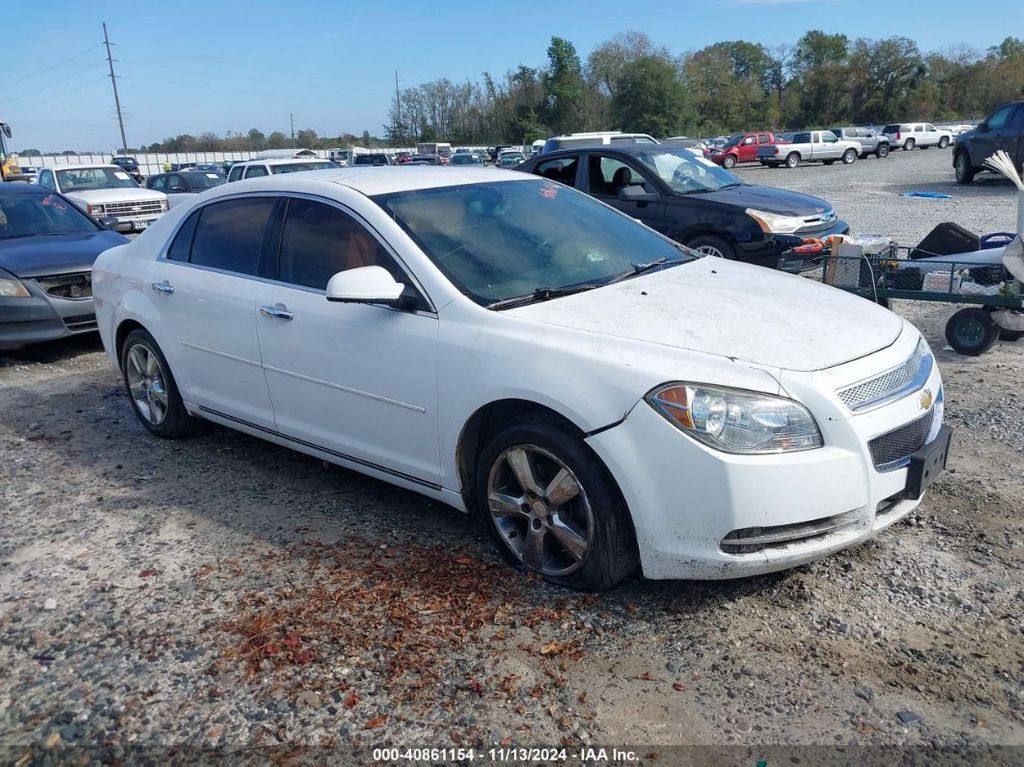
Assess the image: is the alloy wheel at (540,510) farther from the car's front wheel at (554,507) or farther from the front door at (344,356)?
the front door at (344,356)

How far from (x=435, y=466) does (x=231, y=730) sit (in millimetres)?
1409

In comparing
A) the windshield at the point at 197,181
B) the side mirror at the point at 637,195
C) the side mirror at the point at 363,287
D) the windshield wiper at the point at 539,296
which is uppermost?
the windshield at the point at 197,181

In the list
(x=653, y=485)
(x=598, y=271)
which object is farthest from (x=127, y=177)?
(x=653, y=485)

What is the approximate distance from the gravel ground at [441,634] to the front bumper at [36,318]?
3599mm

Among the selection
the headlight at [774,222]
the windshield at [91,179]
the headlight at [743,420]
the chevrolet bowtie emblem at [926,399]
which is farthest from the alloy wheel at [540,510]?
the windshield at [91,179]

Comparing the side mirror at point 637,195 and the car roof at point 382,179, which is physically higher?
the car roof at point 382,179

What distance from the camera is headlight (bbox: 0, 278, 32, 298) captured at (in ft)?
25.6

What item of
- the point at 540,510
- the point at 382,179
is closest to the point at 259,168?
the point at 382,179

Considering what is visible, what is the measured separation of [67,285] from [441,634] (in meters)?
6.59

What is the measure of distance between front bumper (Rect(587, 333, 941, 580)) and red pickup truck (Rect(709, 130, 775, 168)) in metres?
43.6

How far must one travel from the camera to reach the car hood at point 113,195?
16.0 metres

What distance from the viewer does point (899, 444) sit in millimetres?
3254

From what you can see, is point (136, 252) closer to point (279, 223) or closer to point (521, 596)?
point (279, 223)

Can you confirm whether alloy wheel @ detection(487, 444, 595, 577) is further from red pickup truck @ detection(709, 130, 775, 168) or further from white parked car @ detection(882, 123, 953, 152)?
white parked car @ detection(882, 123, 953, 152)
